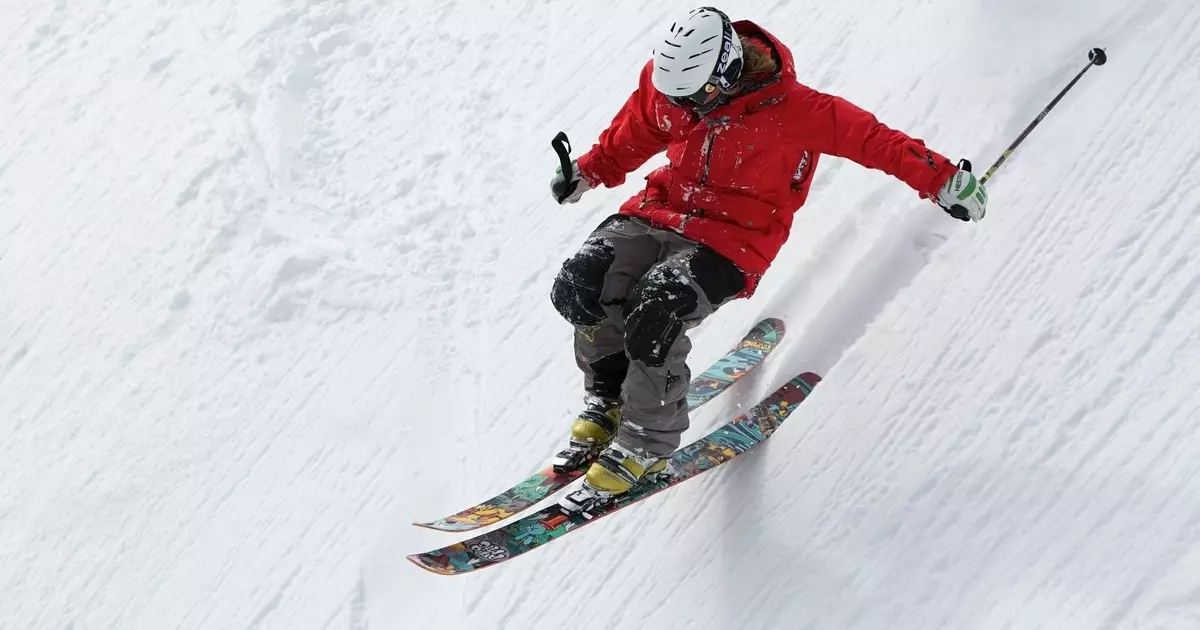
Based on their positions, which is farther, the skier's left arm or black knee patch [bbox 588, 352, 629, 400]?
black knee patch [bbox 588, 352, 629, 400]

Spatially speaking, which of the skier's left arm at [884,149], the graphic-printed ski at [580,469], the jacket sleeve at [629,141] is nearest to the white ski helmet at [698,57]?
the skier's left arm at [884,149]

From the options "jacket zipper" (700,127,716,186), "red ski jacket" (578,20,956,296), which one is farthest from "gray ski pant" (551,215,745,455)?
"jacket zipper" (700,127,716,186)

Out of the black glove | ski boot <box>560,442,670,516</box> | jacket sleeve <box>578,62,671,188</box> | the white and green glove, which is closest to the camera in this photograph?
the white and green glove

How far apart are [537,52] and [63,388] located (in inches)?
152

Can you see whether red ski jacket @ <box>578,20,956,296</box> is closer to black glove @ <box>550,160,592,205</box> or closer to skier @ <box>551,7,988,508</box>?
skier @ <box>551,7,988,508</box>

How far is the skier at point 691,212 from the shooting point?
368 cm

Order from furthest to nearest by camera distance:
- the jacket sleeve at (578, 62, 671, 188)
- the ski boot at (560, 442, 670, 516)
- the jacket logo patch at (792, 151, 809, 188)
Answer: the jacket sleeve at (578, 62, 671, 188) → the jacket logo patch at (792, 151, 809, 188) → the ski boot at (560, 442, 670, 516)

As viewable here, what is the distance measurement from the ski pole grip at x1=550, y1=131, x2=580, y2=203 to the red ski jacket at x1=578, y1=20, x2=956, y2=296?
0.28 meters

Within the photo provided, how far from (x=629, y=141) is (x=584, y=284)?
0.76 meters

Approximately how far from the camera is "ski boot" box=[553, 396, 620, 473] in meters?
4.14

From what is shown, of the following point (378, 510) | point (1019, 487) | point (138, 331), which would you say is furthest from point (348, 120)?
point (1019, 487)

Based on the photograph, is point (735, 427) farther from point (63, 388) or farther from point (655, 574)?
point (63, 388)

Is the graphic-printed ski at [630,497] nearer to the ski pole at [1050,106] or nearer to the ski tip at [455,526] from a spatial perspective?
the ski tip at [455,526]

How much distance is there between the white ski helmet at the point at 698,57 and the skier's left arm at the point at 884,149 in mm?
331
